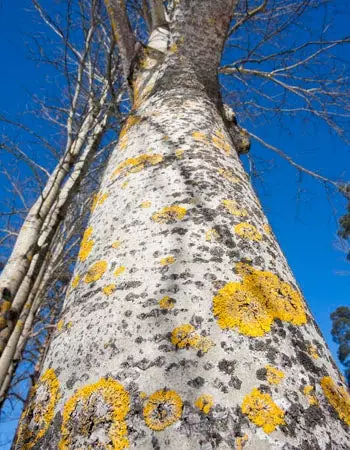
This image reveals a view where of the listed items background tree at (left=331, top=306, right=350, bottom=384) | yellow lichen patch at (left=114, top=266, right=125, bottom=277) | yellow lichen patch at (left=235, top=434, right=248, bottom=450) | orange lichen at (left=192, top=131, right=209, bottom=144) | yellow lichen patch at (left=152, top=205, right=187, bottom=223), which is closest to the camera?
yellow lichen patch at (left=235, top=434, right=248, bottom=450)

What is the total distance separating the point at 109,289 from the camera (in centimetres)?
84

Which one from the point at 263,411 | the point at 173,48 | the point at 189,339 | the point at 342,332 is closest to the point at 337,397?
the point at 263,411

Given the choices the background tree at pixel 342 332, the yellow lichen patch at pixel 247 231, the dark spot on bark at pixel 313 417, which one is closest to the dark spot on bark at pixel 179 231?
the yellow lichen patch at pixel 247 231

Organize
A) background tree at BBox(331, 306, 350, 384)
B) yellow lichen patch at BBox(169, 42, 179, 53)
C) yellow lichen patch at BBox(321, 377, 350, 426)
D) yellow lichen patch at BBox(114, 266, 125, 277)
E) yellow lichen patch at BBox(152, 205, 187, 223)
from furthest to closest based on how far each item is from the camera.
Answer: background tree at BBox(331, 306, 350, 384), yellow lichen patch at BBox(169, 42, 179, 53), yellow lichen patch at BBox(152, 205, 187, 223), yellow lichen patch at BBox(114, 266, 125, 277), yellow lichen patch at BBox(321, 377, 350, 426)

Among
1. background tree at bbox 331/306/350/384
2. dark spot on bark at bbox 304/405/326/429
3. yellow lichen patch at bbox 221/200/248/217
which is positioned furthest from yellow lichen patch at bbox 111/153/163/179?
background tree at bbox 331/306/350/384

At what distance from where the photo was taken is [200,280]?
803 mm

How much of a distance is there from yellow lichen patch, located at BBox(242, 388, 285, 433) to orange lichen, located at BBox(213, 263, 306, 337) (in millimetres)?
130

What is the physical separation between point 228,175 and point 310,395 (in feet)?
2.48

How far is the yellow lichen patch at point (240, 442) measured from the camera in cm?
54

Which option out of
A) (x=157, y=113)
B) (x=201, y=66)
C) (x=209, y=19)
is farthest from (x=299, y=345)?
(x=209, y=19)

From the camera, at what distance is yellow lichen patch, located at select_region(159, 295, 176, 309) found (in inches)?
29.9

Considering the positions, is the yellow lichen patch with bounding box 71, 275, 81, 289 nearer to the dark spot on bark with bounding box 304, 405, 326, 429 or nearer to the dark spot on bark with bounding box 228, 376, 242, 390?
the dark spot on bark with bounding box 228, 376, 242, 390

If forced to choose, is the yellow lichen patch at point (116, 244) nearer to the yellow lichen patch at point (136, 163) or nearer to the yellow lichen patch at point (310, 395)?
the yellow lichen patch at point (136, 163)

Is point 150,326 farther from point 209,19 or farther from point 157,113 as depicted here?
point 209,19
